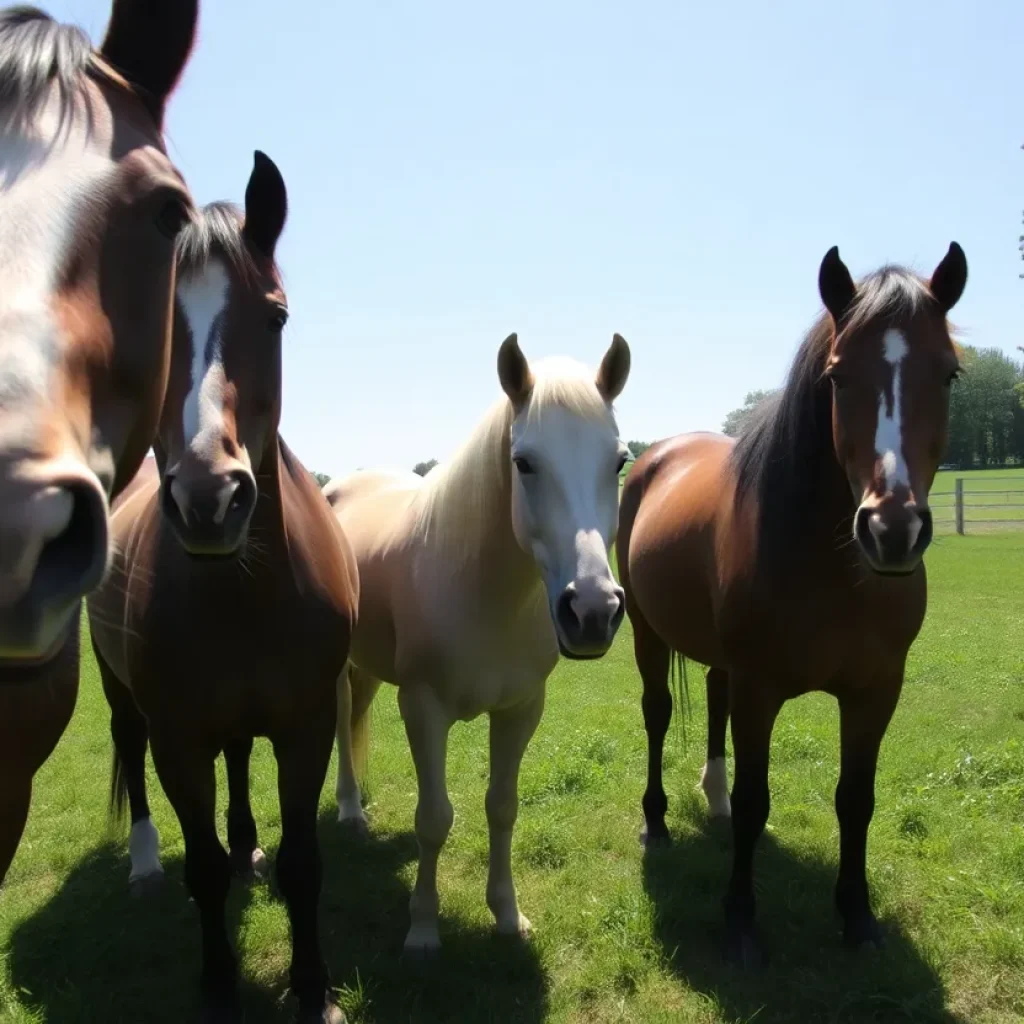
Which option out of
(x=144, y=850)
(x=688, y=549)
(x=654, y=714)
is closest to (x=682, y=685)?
(x=654, y=714)

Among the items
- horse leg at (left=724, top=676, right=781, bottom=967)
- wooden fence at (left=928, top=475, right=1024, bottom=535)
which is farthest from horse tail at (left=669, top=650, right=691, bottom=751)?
wooden fence at (left=928, top=475, right=1024, bottom=535)

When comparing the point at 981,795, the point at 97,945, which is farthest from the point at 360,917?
the point at 981,795

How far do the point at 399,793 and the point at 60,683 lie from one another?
11.4ft

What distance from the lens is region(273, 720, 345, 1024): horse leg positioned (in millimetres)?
2822

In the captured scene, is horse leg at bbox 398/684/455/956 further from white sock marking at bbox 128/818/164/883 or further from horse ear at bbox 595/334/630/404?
white sock marking at bbox 128/818/164/883

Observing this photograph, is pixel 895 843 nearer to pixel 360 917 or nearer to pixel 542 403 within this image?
pixel 360 917

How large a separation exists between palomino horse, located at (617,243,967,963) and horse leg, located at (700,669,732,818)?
4.08 ft

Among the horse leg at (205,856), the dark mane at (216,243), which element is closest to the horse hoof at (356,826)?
the horse leg at (205,856)

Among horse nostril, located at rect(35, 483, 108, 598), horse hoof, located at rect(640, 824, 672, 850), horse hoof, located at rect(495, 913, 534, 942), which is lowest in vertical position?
horse hoof, located at rect(640, 824, 672, 850)

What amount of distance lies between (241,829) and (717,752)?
2.64m

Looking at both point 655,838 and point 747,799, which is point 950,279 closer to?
point 747,799

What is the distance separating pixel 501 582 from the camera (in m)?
3.28

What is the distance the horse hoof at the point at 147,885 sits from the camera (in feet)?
12.8

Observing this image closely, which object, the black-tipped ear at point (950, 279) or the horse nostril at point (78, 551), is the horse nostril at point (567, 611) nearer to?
the horse nostril at point (78, 551)
